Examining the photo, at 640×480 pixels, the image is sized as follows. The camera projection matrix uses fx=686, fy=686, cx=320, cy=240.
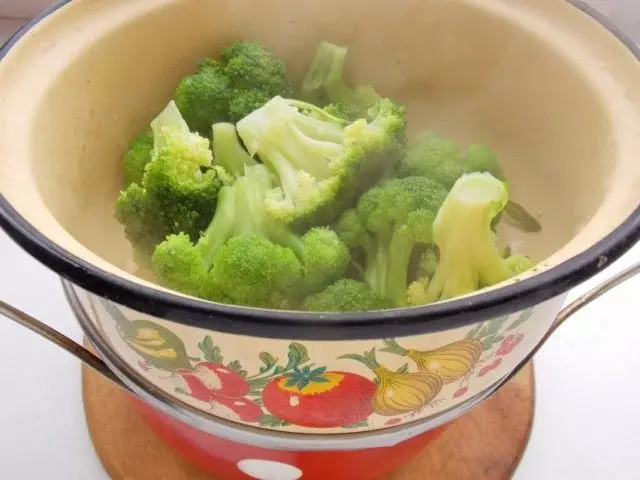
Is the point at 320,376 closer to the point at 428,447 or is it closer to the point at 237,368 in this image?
the point at 237,368

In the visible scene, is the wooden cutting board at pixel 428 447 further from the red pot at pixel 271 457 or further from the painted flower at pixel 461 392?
the painted flower at pixel 461 392

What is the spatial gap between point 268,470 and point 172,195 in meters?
0.36

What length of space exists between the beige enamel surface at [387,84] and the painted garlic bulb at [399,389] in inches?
9.1

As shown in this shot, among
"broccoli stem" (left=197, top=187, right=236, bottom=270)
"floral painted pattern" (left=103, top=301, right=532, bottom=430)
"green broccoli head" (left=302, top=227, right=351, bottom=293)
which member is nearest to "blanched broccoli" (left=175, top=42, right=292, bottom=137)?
"broccoli stem" (left=197, top=187, right=236, bottom=270)

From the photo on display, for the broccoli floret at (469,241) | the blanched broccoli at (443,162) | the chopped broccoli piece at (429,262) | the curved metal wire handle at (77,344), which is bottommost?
the curved metal wire handle at (77,344)

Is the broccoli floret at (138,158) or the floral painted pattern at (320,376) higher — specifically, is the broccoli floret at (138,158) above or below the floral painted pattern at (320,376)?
above

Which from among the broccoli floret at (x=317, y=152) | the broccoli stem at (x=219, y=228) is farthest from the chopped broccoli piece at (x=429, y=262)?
the broccoli stem at (x=219, y=228)

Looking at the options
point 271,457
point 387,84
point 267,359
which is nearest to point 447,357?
point 267,359

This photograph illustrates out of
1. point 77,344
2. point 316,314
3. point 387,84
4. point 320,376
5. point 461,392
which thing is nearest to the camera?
point 316,314

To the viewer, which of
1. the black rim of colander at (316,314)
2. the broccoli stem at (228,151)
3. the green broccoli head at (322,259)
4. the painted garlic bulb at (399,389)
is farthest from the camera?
the broccoli stem at (228,151)

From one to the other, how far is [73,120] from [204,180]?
181 mm

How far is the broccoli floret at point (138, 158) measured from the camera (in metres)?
0.91

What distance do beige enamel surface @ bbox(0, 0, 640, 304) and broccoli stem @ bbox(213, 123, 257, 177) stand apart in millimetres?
152

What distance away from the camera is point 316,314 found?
1.72ft
